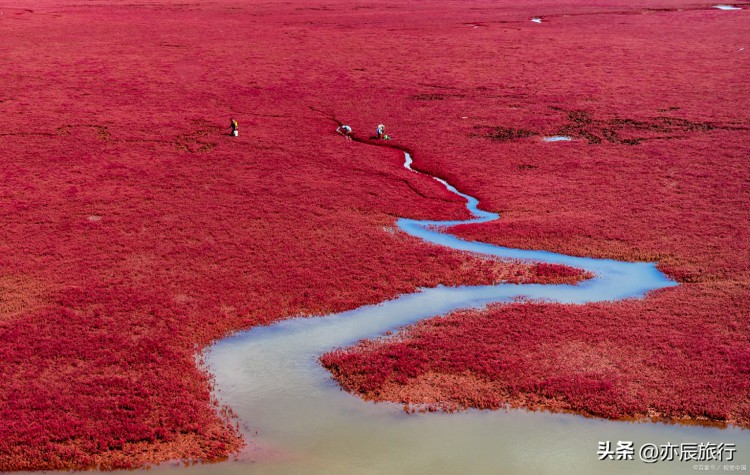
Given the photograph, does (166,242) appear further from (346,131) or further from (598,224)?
(598,224)

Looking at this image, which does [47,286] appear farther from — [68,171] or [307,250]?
[68,171]

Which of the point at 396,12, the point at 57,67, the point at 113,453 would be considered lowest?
Result: the point at 113,453

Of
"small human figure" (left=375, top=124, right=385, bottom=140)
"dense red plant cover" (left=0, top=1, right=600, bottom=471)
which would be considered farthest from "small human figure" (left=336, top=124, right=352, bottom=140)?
"small human figure" (left=375, top=124, right=385, bottom=140)

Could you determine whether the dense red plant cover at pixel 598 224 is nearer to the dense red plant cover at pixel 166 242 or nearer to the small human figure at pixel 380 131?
the small human figure at pixel 380 131

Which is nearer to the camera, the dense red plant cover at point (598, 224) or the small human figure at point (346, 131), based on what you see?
the dense red plant cover at point (598, 224)

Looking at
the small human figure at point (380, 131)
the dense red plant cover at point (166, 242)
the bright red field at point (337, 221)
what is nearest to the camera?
the dense red plant cover at point (166, 242)

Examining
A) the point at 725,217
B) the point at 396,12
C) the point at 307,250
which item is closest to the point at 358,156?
the point at 307,250

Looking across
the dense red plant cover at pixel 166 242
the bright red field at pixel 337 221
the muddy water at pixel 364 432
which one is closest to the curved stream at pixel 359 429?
the muddy water at pixel 364 432
